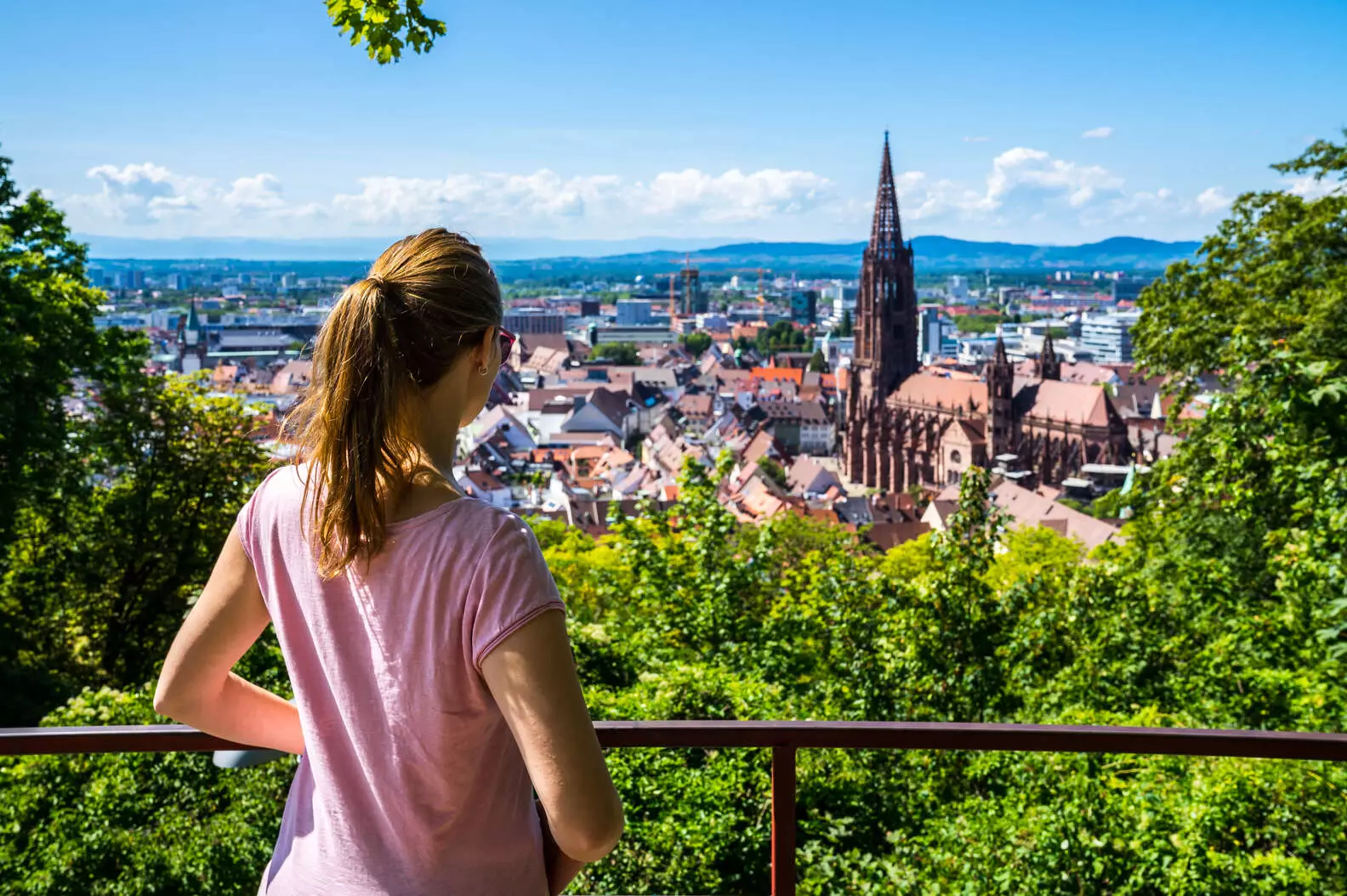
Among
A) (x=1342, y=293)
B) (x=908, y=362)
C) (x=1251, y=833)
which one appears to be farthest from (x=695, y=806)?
(x=908, y=362)

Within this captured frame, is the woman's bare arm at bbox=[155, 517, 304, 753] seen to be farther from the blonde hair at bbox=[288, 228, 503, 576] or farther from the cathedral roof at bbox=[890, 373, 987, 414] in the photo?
the cathedral roof at bbox=[890, 373, 987, 414]

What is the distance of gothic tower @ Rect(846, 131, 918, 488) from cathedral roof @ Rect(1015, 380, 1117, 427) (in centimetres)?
1048

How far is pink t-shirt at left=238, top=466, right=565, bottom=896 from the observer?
3.38 feet

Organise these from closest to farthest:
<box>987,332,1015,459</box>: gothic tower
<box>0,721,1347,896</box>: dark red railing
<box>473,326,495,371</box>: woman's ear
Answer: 1. <box>473,326,495,371</box>: woman's ear
2. <box>0,721,1347,896</box>: dark red railing
3. <box>987,332,1015,459</box>: gothic tower

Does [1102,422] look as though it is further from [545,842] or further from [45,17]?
[545,842]

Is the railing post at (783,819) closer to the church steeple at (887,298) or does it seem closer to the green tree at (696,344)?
the church steeple at (887,298)

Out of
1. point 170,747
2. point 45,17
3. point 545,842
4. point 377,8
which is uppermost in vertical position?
point 45,17

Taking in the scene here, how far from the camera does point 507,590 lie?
1003 mm

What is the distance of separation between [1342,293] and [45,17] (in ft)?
113

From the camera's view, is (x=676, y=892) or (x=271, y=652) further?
(x=271, y=652)

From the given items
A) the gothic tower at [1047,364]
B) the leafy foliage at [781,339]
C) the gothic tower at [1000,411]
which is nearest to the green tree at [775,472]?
the gothic tower at [1000,411]

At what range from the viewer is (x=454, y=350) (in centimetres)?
112

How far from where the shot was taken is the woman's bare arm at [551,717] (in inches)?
39.6

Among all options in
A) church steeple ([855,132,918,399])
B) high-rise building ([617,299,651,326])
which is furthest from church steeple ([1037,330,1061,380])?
high-rise building ([617,299,651,326])
